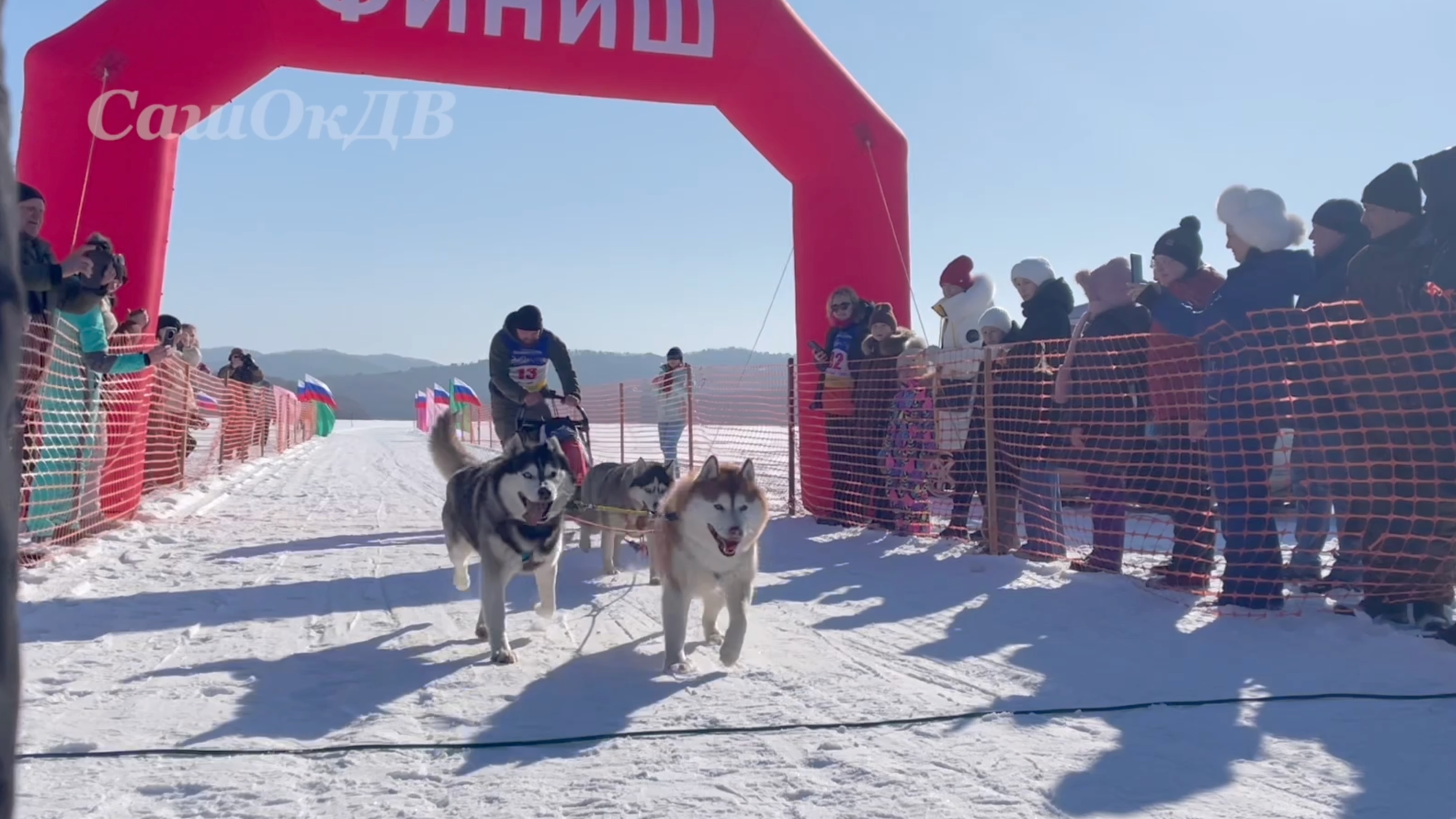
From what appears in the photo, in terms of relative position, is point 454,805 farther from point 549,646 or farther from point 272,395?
point 272,395

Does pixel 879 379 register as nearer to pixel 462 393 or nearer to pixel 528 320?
pixel 528 320

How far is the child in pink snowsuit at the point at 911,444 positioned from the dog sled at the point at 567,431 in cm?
221

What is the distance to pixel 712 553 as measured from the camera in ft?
12.6

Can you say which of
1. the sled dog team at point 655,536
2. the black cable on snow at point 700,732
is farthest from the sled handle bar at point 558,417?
the black cable on snow at point 700,732

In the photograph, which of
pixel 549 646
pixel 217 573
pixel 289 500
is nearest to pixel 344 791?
pixel 549 646

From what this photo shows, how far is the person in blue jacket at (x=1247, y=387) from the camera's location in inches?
173

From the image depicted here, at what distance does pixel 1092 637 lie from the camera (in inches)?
156

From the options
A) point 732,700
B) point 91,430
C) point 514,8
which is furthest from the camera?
point 514,8

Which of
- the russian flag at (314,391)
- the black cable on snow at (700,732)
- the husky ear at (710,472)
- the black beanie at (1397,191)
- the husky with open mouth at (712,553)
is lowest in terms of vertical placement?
the black cable on snow at (700,732)

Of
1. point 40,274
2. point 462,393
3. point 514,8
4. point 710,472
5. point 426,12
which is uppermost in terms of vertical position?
point 514,8

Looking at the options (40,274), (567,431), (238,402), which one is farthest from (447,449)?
(238,402)

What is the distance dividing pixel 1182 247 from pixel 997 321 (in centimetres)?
179

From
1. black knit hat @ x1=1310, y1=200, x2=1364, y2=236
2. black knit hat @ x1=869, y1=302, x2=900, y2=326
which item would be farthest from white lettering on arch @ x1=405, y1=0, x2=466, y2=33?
black knit hat @ x1=1310, y1=200, x2=1364, y2=236

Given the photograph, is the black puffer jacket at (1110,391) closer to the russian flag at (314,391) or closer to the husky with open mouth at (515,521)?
the husky with open mouth at (515,521)
